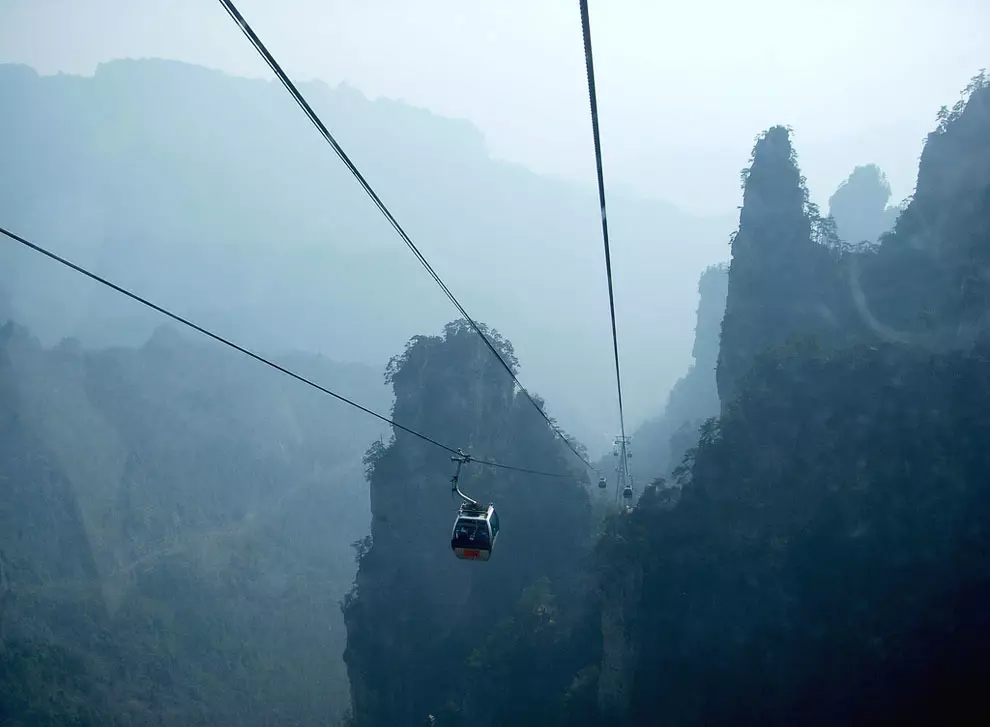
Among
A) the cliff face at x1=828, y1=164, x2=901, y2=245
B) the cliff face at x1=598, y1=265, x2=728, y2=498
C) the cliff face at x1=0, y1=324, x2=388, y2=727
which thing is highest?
the cliff face at x1=828, y1=164, x2=901, y2=245

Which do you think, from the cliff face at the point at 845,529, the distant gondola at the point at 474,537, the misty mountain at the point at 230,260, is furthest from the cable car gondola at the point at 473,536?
the misty mountain at the point at 230,260

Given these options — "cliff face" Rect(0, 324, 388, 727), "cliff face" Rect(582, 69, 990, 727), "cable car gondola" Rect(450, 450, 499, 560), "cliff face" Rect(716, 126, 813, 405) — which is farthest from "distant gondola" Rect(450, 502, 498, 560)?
"cliff face" Rect(0, 324, 388, 727)

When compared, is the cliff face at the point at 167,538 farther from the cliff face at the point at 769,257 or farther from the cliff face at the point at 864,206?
the cliff face at the point at 864,206

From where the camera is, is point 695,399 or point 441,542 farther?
point 695,399

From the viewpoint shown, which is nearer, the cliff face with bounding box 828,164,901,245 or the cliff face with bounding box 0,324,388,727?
the cliff face with bounding box 828,164,901,245

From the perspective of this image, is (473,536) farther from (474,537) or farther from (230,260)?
(230,260)

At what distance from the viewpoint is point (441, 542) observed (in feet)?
118

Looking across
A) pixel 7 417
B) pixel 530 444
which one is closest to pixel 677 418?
pixel 530 444

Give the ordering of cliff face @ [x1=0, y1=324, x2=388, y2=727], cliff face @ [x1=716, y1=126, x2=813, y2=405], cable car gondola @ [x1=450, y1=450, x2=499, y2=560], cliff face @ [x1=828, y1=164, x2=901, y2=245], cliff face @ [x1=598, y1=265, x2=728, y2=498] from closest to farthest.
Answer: cable car gondola @ [x1=450, y1=450, x2=499, y2=560], cliff face @ [x1=716, y1=126, x2=813, y2=405], cliff face @ [x1=828, y1=164, x2=901, y2=245], cliff face @ [x1=0, y1=324, x2=388, y2=727], cliff face @ [x1=598, y1=265, x2=728, y2=498]

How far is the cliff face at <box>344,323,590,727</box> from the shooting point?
34.8 m

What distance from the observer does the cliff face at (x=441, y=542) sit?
3478 centimetres

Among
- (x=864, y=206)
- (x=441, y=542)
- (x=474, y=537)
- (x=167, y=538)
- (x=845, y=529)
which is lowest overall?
(x=167, y=538)

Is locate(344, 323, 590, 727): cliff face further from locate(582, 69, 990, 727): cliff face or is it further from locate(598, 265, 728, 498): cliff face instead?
locate(598, 265, 728, 498): cliff face

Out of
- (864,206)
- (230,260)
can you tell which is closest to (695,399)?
(864,206)
